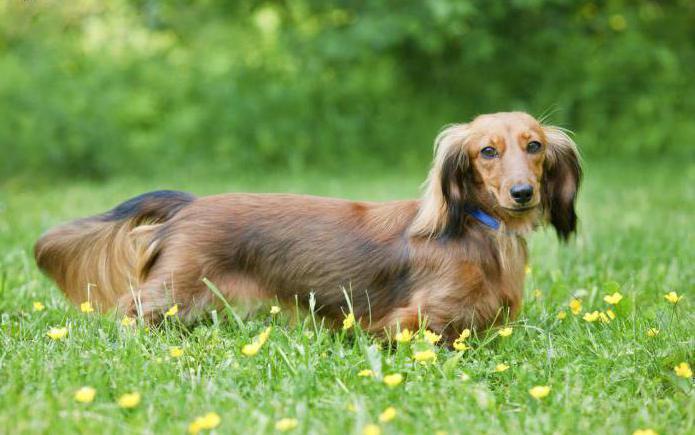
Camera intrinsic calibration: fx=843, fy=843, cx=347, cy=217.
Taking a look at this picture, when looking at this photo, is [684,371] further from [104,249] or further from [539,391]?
[104,249]

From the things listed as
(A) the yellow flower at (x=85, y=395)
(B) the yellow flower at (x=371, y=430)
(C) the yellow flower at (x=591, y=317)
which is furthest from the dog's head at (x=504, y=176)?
(A) the yellow flower at (x=85, y=395)

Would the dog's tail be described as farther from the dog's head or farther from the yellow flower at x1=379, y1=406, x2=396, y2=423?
the yellow flower at x1=379, y1=406, x2=396, y2=423

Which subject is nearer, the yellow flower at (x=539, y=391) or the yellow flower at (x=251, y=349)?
the yellow flower at (x=539, y=391)

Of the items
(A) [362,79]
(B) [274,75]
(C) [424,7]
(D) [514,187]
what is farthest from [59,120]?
(D) [514,187]

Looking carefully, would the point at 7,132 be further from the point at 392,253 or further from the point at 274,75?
the point at 392,253

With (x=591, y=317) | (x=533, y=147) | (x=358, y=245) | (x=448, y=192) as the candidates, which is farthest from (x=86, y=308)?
(x=591, y=317)

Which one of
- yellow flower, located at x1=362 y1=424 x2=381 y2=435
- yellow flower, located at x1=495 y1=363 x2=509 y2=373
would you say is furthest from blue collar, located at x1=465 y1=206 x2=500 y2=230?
yellow flower, located at x1=362 y1=424 x2=381 y2=435

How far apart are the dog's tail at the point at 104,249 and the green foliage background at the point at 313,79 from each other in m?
6.81

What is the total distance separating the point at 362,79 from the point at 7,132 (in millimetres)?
4494

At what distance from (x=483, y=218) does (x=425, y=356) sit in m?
0.77

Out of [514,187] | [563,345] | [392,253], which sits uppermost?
[514,187]

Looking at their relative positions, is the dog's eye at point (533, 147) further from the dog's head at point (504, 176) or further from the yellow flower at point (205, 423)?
the yellow flower at point (205, 423)

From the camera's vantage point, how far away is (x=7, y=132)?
9.97 meters

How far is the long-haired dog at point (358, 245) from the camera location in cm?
316
